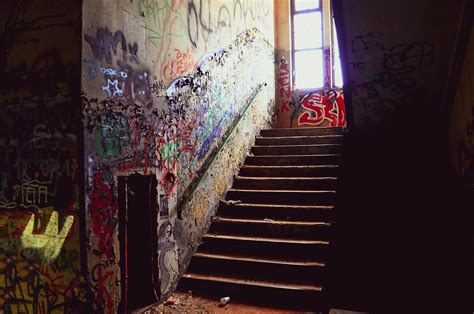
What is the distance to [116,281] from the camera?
3555 mm

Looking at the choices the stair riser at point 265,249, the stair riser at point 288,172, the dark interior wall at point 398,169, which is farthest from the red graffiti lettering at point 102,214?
the stair riser at point 288,172

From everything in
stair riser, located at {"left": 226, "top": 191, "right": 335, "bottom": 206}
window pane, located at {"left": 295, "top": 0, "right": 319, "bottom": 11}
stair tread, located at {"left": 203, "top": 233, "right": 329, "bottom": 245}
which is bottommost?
stair tread, located at {"left": 203, "top": 233, "right": 329, "bottom": 245}

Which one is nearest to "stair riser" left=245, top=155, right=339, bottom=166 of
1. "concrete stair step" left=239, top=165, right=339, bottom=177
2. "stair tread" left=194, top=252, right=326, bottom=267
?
"concrete stair step" left=239, top=165, right=339, bottom=177

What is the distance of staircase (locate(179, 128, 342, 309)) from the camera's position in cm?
441

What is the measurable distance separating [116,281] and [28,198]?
1.13 m

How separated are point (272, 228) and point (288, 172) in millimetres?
1450

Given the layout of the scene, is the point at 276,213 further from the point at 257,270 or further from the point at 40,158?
the point at 40,158

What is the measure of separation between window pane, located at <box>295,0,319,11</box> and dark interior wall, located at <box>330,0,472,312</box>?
204 inches

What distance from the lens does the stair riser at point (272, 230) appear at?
16.4 ft

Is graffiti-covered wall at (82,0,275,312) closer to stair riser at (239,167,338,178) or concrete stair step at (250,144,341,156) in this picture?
stair riser at (239,167,338,178)

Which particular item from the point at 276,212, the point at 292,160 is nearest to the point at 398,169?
the point at 292,160

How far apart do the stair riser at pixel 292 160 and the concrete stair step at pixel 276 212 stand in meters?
1.28

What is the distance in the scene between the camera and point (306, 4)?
967cm

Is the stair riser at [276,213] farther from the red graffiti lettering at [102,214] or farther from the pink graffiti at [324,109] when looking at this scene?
the pink graffiti at [324,109]
